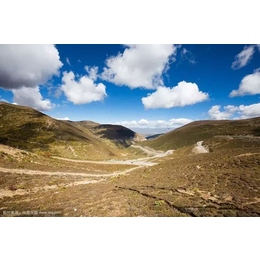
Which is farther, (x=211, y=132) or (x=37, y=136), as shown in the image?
(x=211, y=132)

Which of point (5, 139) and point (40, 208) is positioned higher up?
point (5, 139)

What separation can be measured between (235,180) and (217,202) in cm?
651

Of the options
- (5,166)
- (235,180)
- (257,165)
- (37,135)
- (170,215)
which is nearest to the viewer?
(170,215)

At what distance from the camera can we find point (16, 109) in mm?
103125

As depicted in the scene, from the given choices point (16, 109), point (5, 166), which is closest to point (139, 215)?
point (5, 166)

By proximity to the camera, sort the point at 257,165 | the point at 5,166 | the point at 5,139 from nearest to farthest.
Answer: the point at 257,165
the point at 5,166
the point at 5,139

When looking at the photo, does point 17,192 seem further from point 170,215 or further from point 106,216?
point 170,215

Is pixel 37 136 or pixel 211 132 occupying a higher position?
pixel 211 132

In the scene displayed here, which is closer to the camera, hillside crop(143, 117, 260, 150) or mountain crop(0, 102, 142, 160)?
mountain crop(0, 102, 142, 160)

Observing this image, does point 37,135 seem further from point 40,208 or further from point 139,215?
point 139,215

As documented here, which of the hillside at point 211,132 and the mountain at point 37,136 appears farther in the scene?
the hillside at point 211,132

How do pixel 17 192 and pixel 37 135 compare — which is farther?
pixel 37 135

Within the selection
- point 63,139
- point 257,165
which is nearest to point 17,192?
point 257,165

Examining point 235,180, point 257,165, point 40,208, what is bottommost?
point 40,208
